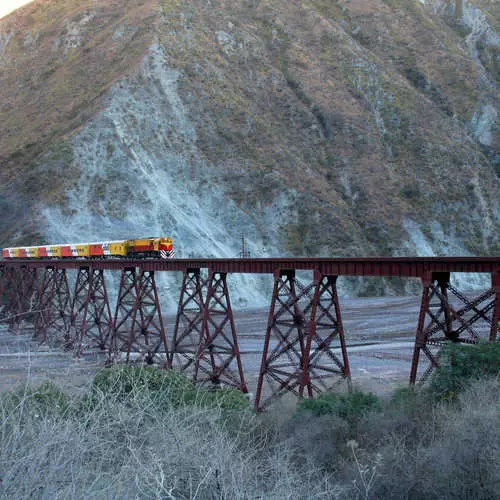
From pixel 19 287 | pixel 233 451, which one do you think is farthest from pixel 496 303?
pixel 19 287

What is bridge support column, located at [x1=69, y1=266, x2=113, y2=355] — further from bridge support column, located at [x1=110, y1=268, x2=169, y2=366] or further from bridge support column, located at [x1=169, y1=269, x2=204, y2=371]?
bridge support column, located at [x1=169, y1=269, x2=204, y2=371]

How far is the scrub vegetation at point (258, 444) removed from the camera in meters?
6.57

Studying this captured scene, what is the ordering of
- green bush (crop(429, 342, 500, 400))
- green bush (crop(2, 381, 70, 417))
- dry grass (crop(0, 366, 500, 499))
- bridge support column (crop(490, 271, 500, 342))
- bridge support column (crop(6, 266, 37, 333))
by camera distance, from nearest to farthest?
1. dry grass (crop(0, 366, 500, 499))
2. green bush (crop(2, 381, 70, 417))
3. green bush (crop(429, 342, 500, 400))
4. bridge support column (crop(490, 271, 500, 342))
5. bridge support column (crop(6, 266, 37, 333))

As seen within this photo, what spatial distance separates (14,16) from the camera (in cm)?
11206

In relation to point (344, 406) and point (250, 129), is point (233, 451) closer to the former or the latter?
point (344, 406)

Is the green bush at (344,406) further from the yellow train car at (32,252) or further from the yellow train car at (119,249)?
the yellow train car at (32,252)

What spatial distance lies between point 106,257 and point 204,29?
54952 millimetres

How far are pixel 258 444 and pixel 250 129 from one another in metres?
64.7

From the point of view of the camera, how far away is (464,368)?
14.1 meters

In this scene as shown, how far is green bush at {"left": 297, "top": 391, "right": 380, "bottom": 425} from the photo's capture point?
15.0m

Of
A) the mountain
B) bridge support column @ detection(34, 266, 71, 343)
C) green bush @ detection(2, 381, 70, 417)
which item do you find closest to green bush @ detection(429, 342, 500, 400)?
green bush @ detection(2, 381, 70, 417)

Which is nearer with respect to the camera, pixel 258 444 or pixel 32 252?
pixel 258 444

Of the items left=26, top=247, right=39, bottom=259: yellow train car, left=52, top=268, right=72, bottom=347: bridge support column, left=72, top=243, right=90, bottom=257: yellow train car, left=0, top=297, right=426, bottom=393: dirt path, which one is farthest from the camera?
left=26, top=247, right=39, bottom=259: yellow train car

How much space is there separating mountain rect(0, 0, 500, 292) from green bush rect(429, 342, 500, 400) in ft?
140
